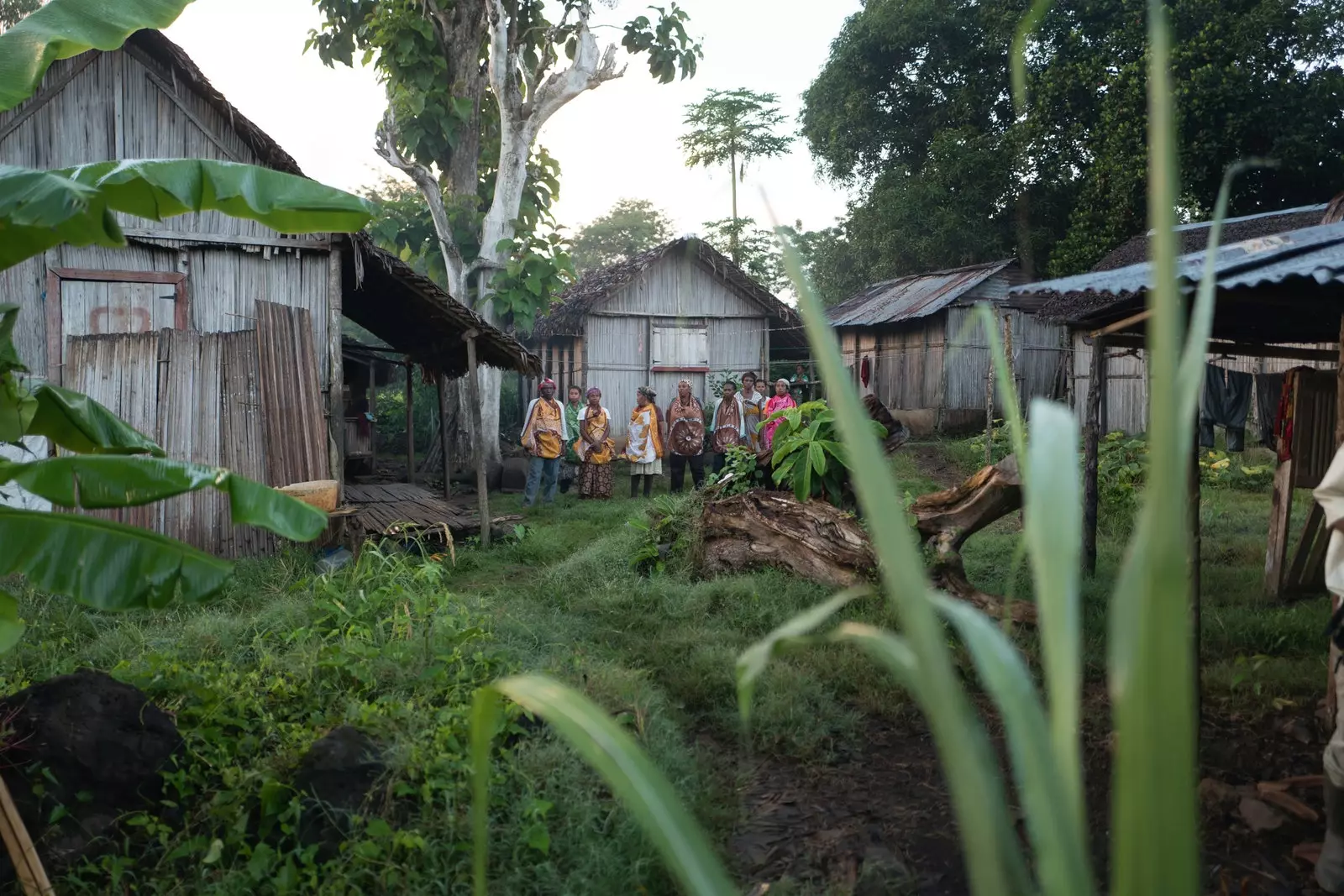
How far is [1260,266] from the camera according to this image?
4.39 meters

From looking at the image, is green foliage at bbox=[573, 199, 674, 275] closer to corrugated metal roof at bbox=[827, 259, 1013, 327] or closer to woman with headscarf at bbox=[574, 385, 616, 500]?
corrugated metal roof at bbox=[827, 259, 1013, 327]

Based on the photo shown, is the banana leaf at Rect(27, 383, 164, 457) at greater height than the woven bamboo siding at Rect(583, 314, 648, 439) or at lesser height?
lesser

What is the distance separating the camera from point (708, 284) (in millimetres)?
18891

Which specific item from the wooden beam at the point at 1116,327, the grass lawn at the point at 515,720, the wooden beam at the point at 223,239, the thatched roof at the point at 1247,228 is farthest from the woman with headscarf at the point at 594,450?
the wooden beam at the point at 1116,327

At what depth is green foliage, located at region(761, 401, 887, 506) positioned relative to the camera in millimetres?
7527

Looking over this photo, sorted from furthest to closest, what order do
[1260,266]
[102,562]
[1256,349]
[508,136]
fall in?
[508,136], [1256,349], [1260,266], [102,562]

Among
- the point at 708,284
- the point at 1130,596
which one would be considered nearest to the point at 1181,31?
the point at 708,284

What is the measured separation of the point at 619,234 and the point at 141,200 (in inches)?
1729

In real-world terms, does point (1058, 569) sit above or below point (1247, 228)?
below

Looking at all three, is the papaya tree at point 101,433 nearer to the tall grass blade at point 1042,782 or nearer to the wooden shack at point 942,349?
the tall grass blade at point 1042,782

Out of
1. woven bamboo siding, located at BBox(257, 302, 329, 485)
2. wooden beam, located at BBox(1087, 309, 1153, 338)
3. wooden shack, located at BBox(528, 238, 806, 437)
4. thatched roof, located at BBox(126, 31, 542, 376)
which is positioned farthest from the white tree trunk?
wooden beam, located at BBox(1087, 309, 1153, 338)

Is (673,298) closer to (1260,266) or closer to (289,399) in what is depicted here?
(289,399)

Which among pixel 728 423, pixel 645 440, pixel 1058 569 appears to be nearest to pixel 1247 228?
pixel 728 423

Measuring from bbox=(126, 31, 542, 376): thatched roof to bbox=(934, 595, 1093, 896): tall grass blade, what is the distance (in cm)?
883
